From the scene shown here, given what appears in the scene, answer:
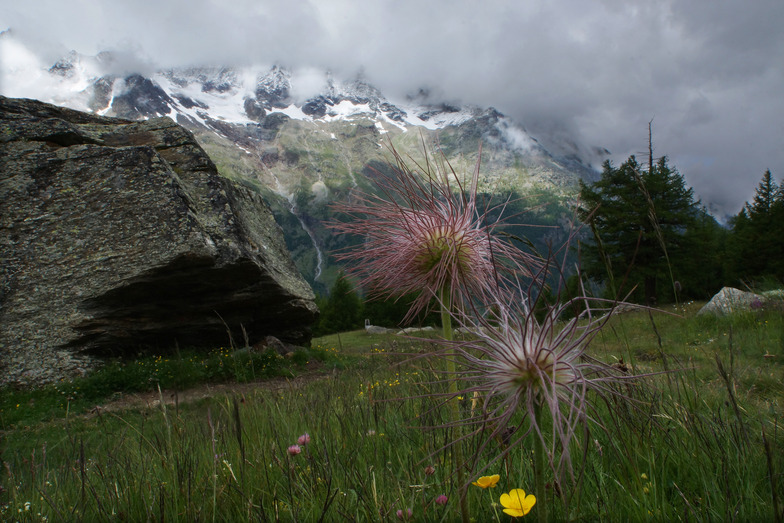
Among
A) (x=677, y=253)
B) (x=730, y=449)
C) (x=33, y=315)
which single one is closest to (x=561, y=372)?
(x=730, y=449)

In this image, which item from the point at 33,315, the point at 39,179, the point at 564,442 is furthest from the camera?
the point at 39,179

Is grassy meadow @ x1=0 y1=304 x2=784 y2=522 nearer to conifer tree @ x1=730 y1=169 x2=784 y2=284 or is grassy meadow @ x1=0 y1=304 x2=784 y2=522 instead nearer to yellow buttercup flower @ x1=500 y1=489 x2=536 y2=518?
yellow buttercup flower @ x1=500 y1=489 x2=536 y2=518

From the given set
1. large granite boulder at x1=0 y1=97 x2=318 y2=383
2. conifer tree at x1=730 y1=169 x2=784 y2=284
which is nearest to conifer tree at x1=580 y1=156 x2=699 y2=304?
conifer tree at x1=730 y1=169 x2=784 y2=284

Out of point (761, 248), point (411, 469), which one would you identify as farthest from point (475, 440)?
point (761, 248)

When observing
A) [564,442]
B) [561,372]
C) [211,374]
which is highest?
[561,372]

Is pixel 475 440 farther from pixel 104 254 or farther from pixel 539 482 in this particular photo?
pixel 104 254

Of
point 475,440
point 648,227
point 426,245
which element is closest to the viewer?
point 426,245

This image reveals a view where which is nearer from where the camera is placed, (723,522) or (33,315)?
(723,522)

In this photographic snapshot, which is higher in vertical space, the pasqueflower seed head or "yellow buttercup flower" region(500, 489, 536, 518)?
the pasqueflower seed head

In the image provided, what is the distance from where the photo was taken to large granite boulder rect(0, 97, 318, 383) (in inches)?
340

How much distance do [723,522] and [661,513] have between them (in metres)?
0.18

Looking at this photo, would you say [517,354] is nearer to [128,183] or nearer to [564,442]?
[564,442]

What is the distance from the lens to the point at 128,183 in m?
9.59

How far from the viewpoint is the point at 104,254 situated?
29.8 ft
